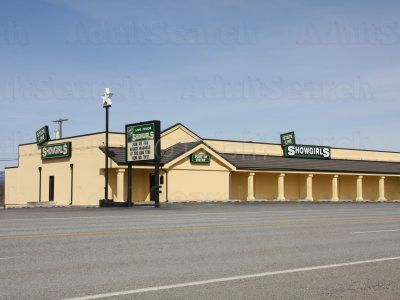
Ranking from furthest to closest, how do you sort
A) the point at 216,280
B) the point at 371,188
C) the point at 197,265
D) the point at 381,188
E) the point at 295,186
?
1. the point at 371,188
2. the point at 381,188
3. the point at 295,186
4. the point at 197,265
5. the point at 216,280

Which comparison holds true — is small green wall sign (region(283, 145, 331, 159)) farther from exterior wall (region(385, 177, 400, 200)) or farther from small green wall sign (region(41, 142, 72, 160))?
small green wall sign (region(41, 142, 72, 160))

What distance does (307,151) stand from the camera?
58.6 metres

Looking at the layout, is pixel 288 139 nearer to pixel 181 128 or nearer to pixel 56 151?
pixel 181 128

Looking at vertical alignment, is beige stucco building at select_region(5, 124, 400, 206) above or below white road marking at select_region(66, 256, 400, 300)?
above

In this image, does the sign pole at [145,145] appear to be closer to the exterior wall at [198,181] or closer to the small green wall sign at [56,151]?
the exterior wall at [198,181]

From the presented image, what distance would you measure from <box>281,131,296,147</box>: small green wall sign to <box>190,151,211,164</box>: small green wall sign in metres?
12.5

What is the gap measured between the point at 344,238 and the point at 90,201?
106 ft

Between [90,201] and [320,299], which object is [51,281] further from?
[90,201]

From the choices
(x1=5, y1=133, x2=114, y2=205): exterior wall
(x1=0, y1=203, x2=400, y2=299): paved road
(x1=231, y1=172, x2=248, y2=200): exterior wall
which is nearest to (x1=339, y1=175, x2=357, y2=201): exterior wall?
(x1=231, y1=172, x2=248, y2=200): exterior wall

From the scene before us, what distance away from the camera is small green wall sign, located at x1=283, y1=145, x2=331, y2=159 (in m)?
56.9

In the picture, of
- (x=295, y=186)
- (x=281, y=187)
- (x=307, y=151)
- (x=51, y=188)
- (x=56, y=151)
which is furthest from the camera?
(x=307, y=151)

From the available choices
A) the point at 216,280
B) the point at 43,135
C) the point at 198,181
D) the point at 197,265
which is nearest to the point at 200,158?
the point at 198,181

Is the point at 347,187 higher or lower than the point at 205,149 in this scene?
lower

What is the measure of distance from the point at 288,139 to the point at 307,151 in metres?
2.64
